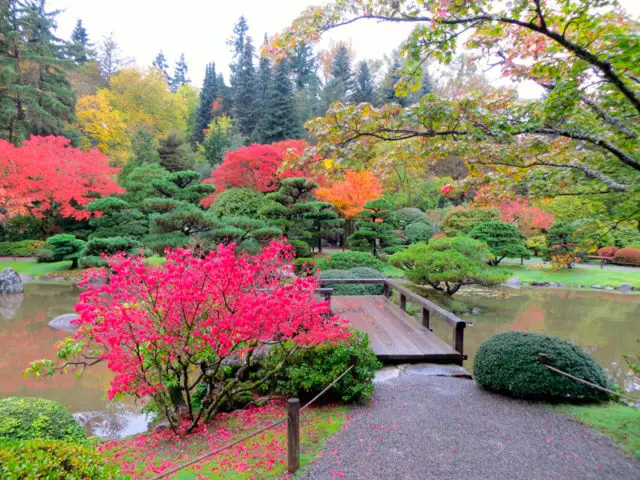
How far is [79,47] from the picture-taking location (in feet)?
74.4

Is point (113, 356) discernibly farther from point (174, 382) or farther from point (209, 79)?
point (209, 79)

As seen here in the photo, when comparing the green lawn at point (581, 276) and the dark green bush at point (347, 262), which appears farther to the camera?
the green lawn at point (581, 276)

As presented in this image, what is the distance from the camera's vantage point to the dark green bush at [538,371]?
12.3 feet

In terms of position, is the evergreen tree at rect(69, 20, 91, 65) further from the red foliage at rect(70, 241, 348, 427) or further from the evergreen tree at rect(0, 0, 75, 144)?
the red foliage at rect(70, 241, 348, 427)

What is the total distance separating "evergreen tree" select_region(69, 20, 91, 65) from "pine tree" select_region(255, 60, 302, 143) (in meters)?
11.7

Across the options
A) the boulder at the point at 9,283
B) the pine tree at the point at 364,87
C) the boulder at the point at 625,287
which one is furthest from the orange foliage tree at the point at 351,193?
the pine tree at the point at 364,87

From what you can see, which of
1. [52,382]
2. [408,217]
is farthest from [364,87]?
[52,382]

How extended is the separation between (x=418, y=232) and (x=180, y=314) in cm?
1640

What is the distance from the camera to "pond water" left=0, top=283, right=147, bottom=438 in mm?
4766

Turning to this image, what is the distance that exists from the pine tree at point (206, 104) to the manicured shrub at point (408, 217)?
19085 mm

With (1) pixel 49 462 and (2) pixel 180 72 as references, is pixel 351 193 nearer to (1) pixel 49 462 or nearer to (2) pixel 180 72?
(1) pixel 49 462

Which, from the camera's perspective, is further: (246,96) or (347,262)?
(246,96)

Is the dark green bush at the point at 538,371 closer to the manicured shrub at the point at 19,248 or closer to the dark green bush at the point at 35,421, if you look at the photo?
the dark green bush at the point at 35,421

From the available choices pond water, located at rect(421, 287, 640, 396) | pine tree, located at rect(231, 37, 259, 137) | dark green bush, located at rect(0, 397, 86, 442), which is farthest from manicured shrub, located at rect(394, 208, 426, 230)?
dark green bush, located at rect(0, 397, 86, 442)
